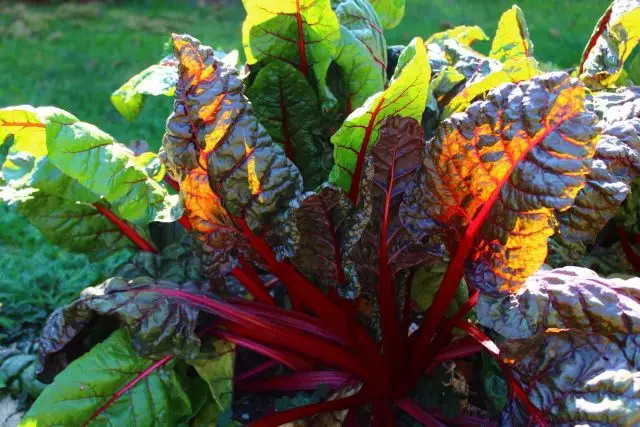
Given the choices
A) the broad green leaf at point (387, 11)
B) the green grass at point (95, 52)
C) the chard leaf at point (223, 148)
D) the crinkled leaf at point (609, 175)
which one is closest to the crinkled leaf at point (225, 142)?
the chard leaf at point (223, 148)

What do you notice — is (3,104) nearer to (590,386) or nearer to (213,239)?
(213,239)

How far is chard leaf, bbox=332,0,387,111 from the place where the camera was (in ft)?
5.46

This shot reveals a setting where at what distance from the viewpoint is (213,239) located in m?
1.55

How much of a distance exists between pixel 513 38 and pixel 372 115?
2.53 ft

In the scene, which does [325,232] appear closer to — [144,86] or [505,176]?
[505,176]

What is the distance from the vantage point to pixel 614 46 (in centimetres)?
182

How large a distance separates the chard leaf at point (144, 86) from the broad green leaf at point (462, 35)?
0.72 m

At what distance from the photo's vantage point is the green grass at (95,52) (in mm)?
2324

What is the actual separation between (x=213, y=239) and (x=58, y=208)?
563 millimetres

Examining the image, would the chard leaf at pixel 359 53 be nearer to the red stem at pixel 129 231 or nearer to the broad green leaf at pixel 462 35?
the broad green leaf at pixel 462 35

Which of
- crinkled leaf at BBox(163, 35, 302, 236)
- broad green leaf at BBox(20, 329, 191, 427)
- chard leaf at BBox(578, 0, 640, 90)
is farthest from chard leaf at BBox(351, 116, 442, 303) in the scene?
chard leaf at BBox(578, 0, 640, 90)

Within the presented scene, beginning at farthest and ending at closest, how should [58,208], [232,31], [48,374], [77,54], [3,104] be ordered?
1. [232,31]
2. [77,54]
3. [3,104]
4. [58,208]
5. [48,374]

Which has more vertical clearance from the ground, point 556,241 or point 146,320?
point 556,241

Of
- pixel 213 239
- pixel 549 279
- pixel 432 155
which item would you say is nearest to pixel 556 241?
pixel 549 279
